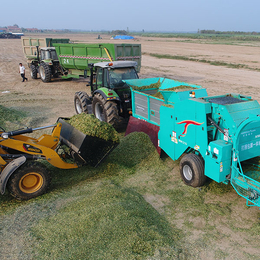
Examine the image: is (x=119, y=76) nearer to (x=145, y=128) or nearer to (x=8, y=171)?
(x=145, y=128)

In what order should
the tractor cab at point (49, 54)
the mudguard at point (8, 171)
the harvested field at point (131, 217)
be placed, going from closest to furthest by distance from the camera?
the harvested field at point (131, 217)
the mudguard at point (8, 171)
the tractor cab at point (49, 54)

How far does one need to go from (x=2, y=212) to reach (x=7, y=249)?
43.5 inches

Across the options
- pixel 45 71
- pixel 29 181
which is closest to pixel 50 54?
pixel 45 71

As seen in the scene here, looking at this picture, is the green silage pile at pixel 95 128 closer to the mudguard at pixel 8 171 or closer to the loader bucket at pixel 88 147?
the loader bucket at pixel 88 147

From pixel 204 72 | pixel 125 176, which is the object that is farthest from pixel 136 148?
pixel 204 72

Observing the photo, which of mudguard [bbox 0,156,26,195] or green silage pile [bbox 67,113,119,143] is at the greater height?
green silage pile [bbox 67,113,119,143]

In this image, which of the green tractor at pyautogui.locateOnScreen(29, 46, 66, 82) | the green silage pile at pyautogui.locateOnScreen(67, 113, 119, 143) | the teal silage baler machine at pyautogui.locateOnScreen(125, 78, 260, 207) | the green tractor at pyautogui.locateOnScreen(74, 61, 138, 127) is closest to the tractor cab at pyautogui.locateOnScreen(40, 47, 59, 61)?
the green tractor at pyautogui.locateOnScreen(29, 46, 66, 82)

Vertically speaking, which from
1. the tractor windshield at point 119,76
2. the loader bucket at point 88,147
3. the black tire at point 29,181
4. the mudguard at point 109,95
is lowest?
the black tire at point 29,181

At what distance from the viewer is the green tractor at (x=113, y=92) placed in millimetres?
8578

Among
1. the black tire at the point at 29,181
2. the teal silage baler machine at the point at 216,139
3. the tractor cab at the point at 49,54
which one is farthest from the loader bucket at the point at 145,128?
the tractor cab at the point at 49,54

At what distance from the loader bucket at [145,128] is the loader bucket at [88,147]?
1720mm

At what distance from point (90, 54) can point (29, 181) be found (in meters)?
10.6

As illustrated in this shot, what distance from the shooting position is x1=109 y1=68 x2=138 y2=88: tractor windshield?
9125 millimetres

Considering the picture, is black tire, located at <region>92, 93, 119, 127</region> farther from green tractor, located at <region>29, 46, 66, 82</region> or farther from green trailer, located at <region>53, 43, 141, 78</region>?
green tractor, located at <region>29, 46, 66, 82</region>
